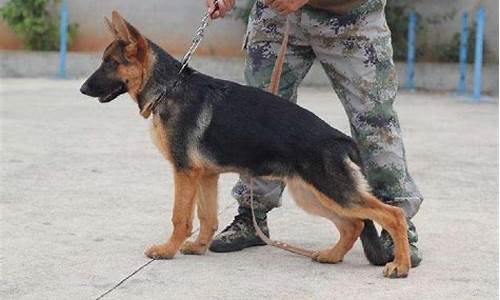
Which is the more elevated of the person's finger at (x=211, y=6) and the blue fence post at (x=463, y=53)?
the person's finger at (x=211, y=6)

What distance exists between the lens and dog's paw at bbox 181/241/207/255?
14.9 ft

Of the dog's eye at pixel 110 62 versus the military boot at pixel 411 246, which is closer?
the dog's eye at pixel 110 62

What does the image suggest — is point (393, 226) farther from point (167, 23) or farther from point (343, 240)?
point (167, 23)

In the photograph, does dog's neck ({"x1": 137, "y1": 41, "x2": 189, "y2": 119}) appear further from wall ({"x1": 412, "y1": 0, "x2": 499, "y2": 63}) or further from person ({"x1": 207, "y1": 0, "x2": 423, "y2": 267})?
wall ({"x1": 412, "y1": 0, "x2": 499, "y2": 63})

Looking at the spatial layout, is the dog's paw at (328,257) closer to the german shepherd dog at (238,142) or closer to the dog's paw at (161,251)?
the german shepherd dog at (238,142)

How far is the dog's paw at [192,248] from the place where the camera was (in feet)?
14.9

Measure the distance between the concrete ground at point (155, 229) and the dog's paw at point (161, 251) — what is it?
0.03 meters

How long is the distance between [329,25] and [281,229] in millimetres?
1207

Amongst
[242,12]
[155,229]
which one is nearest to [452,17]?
[242,12]

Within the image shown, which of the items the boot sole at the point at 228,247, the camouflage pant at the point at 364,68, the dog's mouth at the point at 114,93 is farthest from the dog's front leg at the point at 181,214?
the camouflage pant at the point at 364,68

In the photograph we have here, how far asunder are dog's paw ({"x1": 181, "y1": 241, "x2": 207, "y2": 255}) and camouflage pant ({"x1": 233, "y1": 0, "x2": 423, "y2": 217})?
2.78 feet

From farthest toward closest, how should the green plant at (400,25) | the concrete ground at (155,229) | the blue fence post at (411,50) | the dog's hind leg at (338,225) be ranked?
the green plant at (400,25), the blue fence post at (411,50), the dog's hind leg at (338,225), the concrete ground at (155,229)

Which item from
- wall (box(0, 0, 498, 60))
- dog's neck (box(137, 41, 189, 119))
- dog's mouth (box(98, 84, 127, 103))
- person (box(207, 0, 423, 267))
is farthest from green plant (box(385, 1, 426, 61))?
dog's mouth (box(98, 84, 127, 103))

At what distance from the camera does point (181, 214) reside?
14.3ft
